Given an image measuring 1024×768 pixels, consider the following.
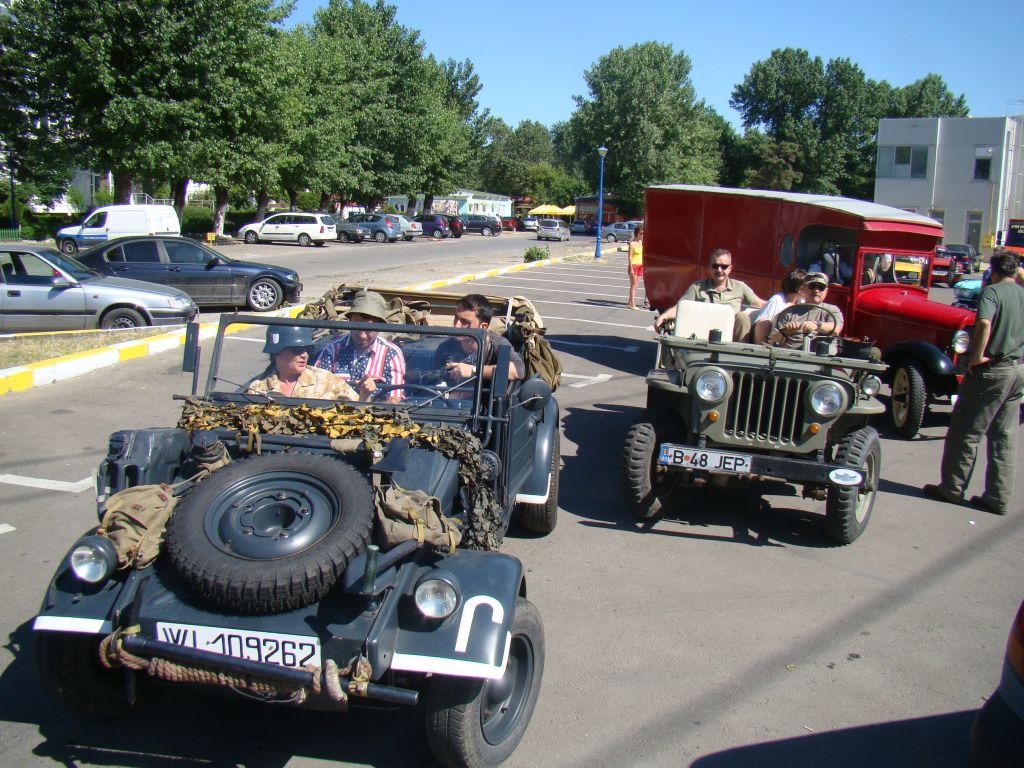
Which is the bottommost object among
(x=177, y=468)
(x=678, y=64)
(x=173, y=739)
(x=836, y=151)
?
(x=173, y=739)

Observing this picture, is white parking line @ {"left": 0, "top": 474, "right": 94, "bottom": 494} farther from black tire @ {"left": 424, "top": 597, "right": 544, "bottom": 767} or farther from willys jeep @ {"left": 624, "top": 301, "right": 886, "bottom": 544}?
black tire @ {"left": 424, "top": 597, "right": 544, "bottom": 767}

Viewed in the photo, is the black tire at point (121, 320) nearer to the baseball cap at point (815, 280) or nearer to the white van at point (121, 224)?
the baseball cap at point (815, 280)

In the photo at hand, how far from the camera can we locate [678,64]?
65688mm

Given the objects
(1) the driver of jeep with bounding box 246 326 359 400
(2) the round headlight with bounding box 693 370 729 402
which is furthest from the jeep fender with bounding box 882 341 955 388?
(1) the driver of jeep with bounding box 246 326 359 400

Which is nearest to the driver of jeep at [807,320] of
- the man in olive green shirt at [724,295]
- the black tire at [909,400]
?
the man in olive green shirt at [724,295]

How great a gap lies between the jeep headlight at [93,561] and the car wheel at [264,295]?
42.9 feet

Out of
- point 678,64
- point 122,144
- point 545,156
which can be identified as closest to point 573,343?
point 122,144

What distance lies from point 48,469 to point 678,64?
217 ft

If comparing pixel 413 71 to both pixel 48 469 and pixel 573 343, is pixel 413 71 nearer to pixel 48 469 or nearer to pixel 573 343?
pixel 573 343

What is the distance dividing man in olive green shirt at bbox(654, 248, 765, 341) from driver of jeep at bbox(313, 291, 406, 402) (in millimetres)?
3691

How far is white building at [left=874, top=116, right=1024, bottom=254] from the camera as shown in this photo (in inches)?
1921

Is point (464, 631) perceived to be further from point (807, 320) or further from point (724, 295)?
point (724, 295)

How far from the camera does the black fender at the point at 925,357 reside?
866 centimetres

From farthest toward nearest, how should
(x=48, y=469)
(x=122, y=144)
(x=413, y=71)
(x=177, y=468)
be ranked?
(x=413, y=71)
(x=122, y=144)
(x=48, y=469)
(x=177, y=468)
